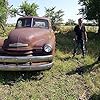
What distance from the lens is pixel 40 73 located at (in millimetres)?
9812

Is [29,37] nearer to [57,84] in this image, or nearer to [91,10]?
[57,84]

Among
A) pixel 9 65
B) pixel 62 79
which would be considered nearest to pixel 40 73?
pixel 62 79

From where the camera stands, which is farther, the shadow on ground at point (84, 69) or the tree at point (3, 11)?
the tree at point (3, 11)

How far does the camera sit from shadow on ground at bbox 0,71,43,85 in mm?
9130

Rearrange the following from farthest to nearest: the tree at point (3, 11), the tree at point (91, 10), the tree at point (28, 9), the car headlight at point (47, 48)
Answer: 1. the tree at point (28, 9)
2. the tree at point (91, 10)
3. the tree at point (3, 11)
4. the car headlight at point (47, 48)

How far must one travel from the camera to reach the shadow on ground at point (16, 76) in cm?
913

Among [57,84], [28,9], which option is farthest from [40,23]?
[28,9]

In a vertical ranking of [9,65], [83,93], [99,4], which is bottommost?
[83,93]

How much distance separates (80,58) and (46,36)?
3107 millimetres

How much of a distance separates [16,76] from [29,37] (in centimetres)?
138

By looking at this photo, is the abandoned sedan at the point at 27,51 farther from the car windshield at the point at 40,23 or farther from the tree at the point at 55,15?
the tree at the point at 55,15

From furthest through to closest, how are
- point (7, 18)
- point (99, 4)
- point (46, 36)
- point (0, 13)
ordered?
point (99, 4)
point (7, 18)
point (0, 13)
point (46, 36)

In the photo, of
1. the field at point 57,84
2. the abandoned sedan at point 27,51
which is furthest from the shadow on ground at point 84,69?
the abandoned sedan at point 27,51

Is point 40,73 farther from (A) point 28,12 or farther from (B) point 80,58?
(A) point 28,12
